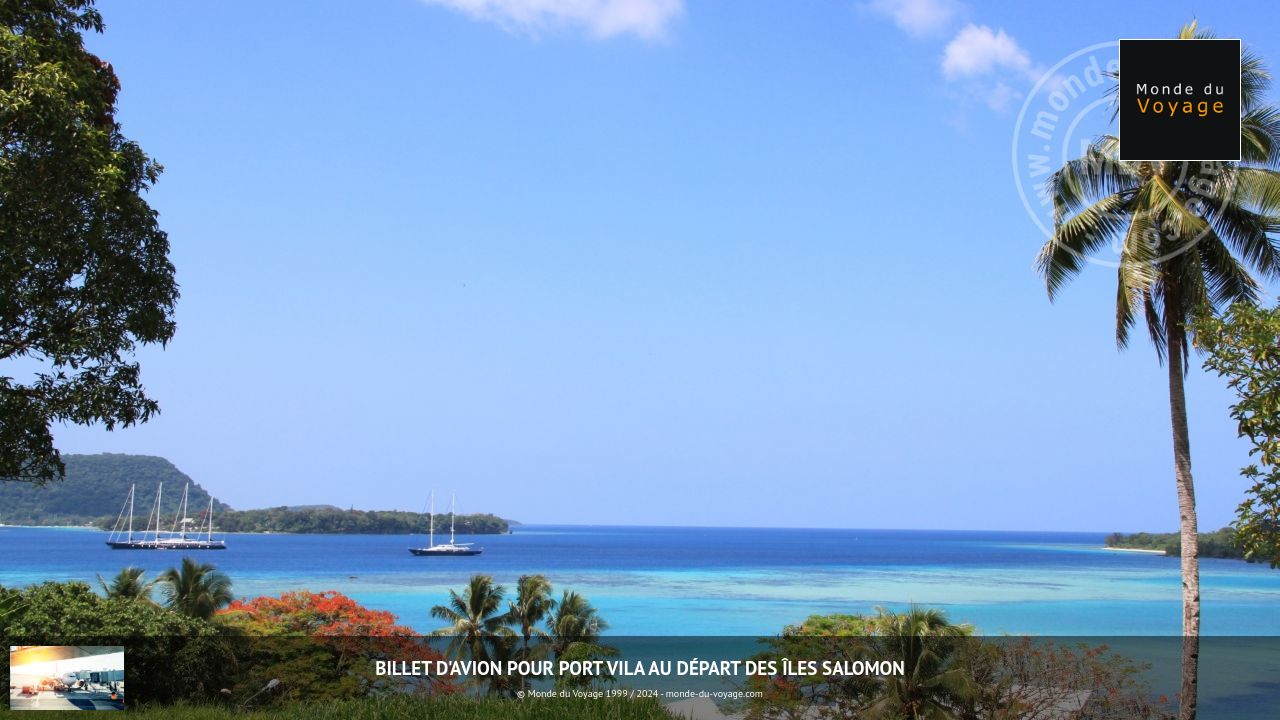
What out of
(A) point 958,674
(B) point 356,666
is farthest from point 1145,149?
(B) point 356,666

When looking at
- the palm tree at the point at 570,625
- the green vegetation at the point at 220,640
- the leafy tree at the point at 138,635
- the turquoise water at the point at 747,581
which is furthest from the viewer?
the turquoise water at the point at 747,581

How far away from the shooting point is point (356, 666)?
2425cm

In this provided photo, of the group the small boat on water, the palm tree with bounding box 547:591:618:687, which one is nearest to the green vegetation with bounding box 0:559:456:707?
the palm tree with bounding box 547:591:618:687

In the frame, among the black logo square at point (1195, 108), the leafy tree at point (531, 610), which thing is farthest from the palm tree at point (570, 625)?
the black logo square at point (1195, 108)

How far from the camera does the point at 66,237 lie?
11320 millimetres

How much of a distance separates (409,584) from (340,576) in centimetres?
1252

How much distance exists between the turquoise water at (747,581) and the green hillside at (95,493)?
12.5 feet

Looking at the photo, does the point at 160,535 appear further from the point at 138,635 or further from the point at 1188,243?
the point at 1188,243

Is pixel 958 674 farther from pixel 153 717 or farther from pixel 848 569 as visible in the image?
pixel 848 569

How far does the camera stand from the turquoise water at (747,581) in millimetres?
82625

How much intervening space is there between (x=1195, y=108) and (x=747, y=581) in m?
102

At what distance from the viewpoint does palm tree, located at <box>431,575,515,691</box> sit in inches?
1355

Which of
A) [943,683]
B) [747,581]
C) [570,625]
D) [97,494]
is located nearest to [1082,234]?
[943,683]

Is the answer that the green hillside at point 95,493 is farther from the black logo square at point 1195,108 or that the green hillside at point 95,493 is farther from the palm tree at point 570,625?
the black logo square at point 1195,108
